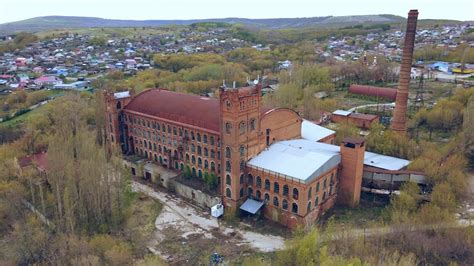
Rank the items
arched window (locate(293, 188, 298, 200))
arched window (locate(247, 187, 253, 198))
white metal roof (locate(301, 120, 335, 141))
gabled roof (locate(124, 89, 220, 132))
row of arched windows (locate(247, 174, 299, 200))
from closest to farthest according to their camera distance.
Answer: arched window (locate(293, 188, 298, 200)) < row of arched windows (locate(247, 174, 299, 200)) < arched window (locate(247, 187, 253, 198)) < gabled roof (locate(124, 89, 220, 132)) < white metal roof (locate(301, 120, 335, 141))

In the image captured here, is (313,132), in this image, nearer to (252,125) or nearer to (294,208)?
(252,125)

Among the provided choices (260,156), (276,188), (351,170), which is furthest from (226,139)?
(351,170)

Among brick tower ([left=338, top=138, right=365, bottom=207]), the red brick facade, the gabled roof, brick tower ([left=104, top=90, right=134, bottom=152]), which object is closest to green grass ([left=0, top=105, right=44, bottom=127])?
brick tower ([left=104, top=90, right=134, bottom=152])

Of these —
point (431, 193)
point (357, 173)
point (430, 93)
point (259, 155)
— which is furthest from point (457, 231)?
point (430, 93)

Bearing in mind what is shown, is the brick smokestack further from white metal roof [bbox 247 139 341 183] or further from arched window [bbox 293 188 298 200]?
arched window [bbox 293 188 298 200]

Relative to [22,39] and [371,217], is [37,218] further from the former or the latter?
[22,39]

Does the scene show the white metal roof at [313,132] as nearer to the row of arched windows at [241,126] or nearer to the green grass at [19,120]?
the row of arched windows at [241,126]

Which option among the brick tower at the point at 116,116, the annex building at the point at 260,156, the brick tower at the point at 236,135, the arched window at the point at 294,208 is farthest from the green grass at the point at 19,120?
the arched window at the point at 294,208
